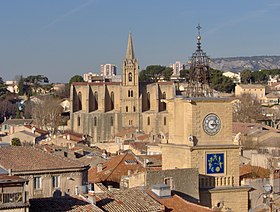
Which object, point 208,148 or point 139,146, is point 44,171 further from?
point 139,146

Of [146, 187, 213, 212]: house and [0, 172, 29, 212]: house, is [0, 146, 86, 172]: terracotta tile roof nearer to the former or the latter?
[146, 187, 213, 212]: house

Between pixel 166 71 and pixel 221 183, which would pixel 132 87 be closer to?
pixel 166 71

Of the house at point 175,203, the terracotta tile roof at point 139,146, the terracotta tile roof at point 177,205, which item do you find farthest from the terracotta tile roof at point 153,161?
the terracotta tile roof at point 177,205

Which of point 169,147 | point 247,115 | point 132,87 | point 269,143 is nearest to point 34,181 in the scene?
point 169,147

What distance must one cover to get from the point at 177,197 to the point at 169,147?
506 cm

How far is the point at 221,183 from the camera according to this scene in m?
28.5

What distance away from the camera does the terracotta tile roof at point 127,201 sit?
837 inches

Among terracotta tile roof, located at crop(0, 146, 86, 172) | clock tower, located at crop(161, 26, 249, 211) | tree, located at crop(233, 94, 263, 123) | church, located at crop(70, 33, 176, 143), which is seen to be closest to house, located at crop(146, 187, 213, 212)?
clock tower, located at crop(161, 26, 249, 211)

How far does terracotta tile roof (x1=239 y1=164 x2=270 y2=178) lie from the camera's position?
36.6m

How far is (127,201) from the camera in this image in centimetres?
2206

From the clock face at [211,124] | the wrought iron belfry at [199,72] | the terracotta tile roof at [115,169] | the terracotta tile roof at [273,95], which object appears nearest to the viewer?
the clock face at [211,124]

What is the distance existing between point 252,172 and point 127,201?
1683cm

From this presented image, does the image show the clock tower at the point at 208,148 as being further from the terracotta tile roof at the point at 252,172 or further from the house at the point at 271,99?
the house at the point at 271,99

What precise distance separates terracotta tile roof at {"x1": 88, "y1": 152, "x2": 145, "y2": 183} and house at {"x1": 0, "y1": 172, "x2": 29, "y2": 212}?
58.6 ft
